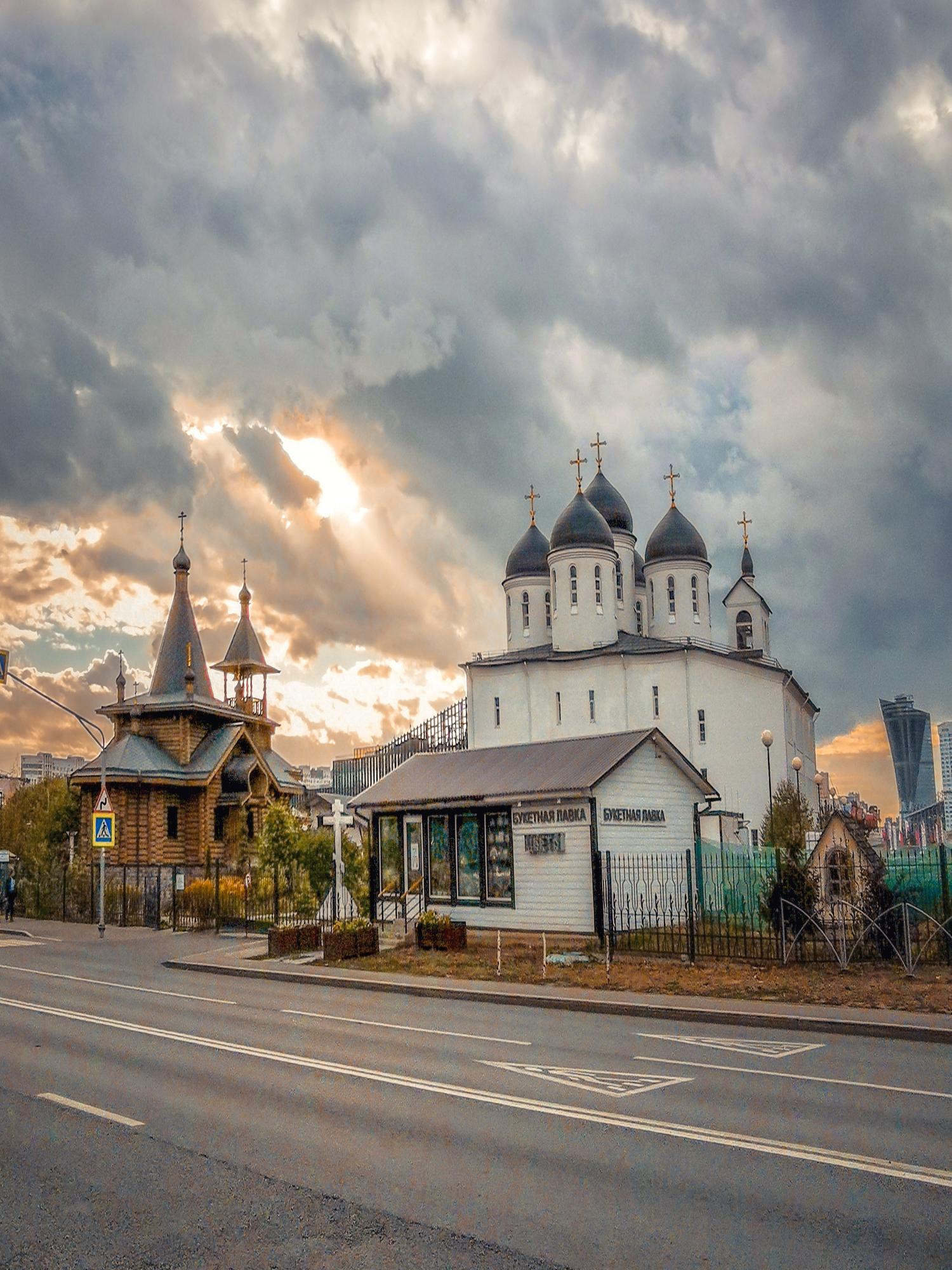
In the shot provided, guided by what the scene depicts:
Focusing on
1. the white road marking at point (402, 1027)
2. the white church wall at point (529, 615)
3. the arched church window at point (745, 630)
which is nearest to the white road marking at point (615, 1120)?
the white road marking at point (402, 1027)

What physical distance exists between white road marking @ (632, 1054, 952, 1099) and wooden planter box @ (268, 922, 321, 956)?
14.2 meters

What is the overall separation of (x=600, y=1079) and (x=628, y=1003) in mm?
5908

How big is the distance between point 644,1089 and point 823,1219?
400 centimetres

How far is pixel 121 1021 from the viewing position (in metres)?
15.4

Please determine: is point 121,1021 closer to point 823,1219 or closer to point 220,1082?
point 220,1082

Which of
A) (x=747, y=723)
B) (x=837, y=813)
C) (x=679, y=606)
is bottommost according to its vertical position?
(x=837, y=813)

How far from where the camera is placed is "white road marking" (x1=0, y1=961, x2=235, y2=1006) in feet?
60.0

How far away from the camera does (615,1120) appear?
9219 mm

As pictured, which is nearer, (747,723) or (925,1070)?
(925,1070)

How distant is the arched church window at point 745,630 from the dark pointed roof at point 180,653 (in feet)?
110

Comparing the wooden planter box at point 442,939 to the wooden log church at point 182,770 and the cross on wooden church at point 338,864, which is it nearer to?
the cross on wooden church at point 338,864

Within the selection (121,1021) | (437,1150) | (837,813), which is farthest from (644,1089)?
(837,813)

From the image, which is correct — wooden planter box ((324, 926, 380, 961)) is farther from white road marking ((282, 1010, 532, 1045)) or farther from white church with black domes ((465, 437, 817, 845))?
white church with black domes ((465, 437, 817, 845))

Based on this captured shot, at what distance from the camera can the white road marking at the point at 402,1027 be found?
1377cm
